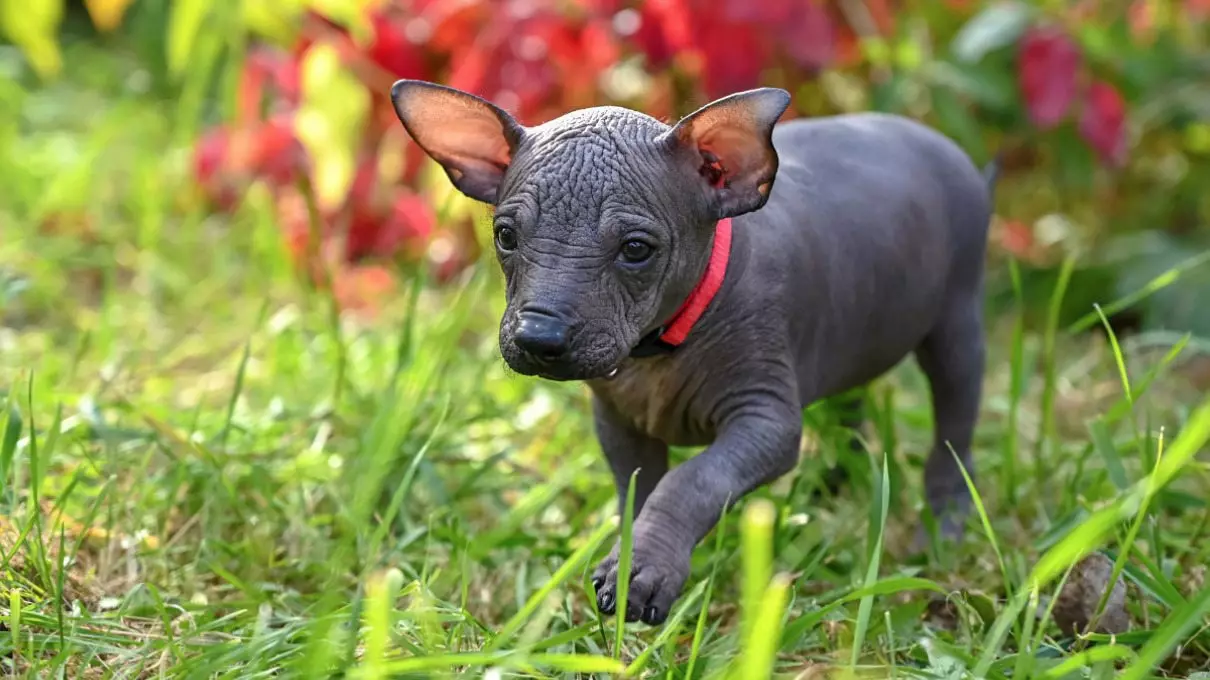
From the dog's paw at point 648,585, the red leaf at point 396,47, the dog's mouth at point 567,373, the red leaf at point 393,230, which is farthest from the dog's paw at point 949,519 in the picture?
the red leaf at point 396,47

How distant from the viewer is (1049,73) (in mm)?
3896

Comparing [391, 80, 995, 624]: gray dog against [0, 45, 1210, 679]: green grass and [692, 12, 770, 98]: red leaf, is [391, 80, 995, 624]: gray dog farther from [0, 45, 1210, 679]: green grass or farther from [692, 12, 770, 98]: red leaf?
[692, 12, 770, 98]: red leaf

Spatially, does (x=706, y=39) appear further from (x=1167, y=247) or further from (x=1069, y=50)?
(x=1167, y=247)

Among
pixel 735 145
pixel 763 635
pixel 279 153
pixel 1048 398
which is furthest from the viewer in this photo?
pixel 279 153

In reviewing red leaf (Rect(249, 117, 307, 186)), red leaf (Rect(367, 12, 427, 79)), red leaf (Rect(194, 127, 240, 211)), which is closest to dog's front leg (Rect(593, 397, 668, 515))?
red leaf (Rect(367, 12, 427, 79))

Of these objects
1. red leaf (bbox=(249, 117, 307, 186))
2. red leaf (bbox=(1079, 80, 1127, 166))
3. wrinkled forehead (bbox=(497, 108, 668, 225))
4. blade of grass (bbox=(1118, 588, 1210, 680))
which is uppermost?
wrinkled forehead (bbox=(497, 108, 668, 225))

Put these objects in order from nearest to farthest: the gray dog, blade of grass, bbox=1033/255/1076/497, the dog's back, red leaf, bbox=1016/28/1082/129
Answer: the gray dog → the dog's back → blade of grass, bbox=1033/255/1076/497 → red leaf, bbox=1016/28/1082/129

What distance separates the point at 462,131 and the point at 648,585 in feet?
2.51

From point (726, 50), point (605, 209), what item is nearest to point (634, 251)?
point (605, 209)

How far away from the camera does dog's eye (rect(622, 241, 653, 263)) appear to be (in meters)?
1.89

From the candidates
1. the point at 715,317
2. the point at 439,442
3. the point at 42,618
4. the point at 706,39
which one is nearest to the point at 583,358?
the point at 715,317

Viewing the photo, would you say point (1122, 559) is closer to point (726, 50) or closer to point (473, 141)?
point (473, 141)

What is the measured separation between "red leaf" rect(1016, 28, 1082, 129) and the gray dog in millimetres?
1271

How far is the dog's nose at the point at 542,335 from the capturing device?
1798 mm
